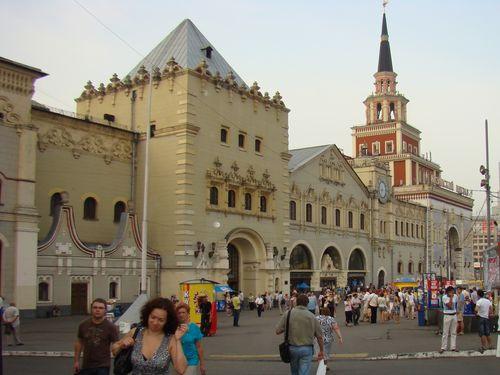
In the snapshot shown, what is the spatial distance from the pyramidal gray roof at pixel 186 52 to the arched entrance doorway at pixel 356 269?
22116 mm

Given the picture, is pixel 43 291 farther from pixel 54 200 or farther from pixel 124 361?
pixel 124 361

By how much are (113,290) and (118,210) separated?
6.37 m

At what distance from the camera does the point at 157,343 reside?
21.6 ft

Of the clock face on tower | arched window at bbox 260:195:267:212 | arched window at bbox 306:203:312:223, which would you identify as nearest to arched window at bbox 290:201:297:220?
arched window at bbox 306:203:312:223

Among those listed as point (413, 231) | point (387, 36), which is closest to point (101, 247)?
point (413, 231)

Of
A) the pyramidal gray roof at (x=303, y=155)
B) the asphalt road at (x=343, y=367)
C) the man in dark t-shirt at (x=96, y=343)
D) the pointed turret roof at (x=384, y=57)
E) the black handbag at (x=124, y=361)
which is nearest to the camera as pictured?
the black handbag at (x=124, y=361)

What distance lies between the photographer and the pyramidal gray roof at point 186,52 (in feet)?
147

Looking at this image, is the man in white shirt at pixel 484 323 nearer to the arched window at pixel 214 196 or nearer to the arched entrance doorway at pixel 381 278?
the arched window at pixel 214 196

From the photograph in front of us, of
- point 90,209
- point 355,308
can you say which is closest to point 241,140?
point 90,209

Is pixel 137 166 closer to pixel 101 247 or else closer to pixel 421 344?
pixel 101 247

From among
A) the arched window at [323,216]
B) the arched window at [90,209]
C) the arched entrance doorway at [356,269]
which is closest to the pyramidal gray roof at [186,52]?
the arched window at [90,209]

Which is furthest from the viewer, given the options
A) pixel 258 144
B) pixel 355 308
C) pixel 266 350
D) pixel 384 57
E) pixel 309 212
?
pixel 384 57

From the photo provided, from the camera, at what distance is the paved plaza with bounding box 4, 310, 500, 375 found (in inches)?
622

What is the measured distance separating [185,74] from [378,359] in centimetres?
2701
